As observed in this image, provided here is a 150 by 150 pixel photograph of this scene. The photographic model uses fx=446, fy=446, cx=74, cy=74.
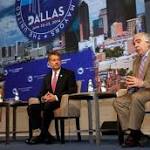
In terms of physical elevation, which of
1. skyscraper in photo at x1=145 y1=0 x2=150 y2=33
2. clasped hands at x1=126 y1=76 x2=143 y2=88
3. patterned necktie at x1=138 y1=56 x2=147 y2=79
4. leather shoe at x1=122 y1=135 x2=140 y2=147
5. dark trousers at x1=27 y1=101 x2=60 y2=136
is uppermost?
skyscraper in photo at x1=145 y1=0 x2=150 y2=33

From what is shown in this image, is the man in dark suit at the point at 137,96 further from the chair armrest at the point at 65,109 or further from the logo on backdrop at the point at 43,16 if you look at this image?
the logo on backdrop at the point at 43,16

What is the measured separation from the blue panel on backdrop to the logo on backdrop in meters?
0.47

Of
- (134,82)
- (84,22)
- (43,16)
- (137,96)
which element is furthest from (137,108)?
(43,16)

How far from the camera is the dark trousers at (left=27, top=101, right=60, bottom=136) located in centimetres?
525

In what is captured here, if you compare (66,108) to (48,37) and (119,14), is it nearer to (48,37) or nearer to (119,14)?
(119,14)

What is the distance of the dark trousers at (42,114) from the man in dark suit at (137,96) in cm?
95

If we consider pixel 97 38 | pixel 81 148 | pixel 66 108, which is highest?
pixel 97 38

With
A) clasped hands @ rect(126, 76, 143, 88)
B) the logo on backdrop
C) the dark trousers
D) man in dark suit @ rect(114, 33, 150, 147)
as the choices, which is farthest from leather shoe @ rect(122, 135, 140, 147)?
the logo on backdrop

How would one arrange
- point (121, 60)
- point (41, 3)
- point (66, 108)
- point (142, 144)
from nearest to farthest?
1. point (142, 144)
2. point (66, 108)
3. point (121, 60)
4. point (41, 3)

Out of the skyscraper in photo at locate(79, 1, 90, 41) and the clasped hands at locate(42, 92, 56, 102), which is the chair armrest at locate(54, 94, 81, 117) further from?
the skyscraper in photo at locate(79, 1, 90, 41)

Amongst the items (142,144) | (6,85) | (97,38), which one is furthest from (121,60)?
(6,85)

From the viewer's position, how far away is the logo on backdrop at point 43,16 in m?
6.82

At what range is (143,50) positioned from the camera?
4.51m

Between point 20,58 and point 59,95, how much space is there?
7.41 feet
